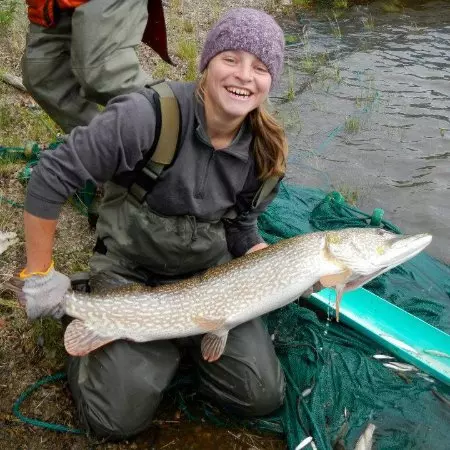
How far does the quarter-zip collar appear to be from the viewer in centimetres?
261

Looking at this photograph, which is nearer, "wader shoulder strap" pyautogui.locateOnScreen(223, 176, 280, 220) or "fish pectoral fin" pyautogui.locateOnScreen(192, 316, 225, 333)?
"fish pectoral fin" pyautogui.locateOnScreen(192, 316, 225, 333)

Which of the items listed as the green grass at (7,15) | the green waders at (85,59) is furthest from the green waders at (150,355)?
the green grass at (7,15)

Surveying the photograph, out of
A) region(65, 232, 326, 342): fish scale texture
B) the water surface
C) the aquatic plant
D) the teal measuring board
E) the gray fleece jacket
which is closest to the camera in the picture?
the gray fleece jacket

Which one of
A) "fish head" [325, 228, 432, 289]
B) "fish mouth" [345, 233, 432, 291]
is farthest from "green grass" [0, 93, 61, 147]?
"fish mouth" [345, 233, 432, 291]

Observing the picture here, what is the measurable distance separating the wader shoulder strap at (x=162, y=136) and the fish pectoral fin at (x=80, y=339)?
2.44 ft

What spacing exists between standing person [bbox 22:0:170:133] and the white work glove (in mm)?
1499

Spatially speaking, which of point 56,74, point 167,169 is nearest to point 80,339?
point 167,169

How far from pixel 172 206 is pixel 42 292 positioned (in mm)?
708

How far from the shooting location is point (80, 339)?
2.56 metres

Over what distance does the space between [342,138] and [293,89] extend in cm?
127

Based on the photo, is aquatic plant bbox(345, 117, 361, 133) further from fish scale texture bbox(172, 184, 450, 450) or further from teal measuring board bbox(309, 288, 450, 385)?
teal measuring board bbox(309, 288, 450, 385)

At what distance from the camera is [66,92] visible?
379 cm

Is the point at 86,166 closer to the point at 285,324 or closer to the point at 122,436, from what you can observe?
the point at 122,436

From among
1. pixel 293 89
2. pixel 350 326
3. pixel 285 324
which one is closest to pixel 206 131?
pixel 285 324
